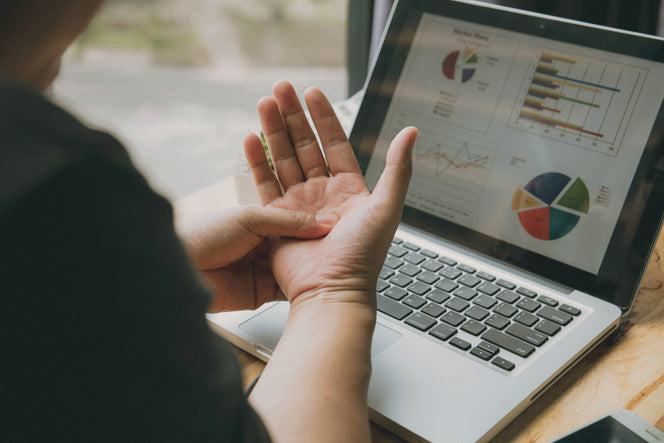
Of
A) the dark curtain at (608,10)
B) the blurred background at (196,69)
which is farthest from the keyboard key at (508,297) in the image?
the blurred background at (196,69)

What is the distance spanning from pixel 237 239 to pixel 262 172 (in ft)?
0.41

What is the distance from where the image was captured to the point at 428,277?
30.4 inches

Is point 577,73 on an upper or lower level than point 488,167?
upper

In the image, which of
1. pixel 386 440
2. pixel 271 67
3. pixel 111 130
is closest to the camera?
pixel 111 130

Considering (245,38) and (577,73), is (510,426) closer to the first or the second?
(577,73)

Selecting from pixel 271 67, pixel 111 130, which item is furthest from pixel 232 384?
A: pixel 271 67

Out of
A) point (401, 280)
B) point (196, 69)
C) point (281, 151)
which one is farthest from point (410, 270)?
point (196, 69)

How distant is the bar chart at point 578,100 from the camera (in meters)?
0.73

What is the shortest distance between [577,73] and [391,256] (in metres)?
0.34

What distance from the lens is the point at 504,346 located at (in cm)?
64

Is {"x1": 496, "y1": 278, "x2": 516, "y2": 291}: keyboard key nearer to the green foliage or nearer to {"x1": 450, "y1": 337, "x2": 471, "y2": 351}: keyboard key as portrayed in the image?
{"x1": 450, "y1": 337, "x2": 471, "y2": 351}: keyboard key

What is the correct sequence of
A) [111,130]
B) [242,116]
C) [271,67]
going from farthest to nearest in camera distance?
[271,67], [242,116], [111,130]

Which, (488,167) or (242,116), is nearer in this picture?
(488,167)

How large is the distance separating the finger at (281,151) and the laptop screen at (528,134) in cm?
17
